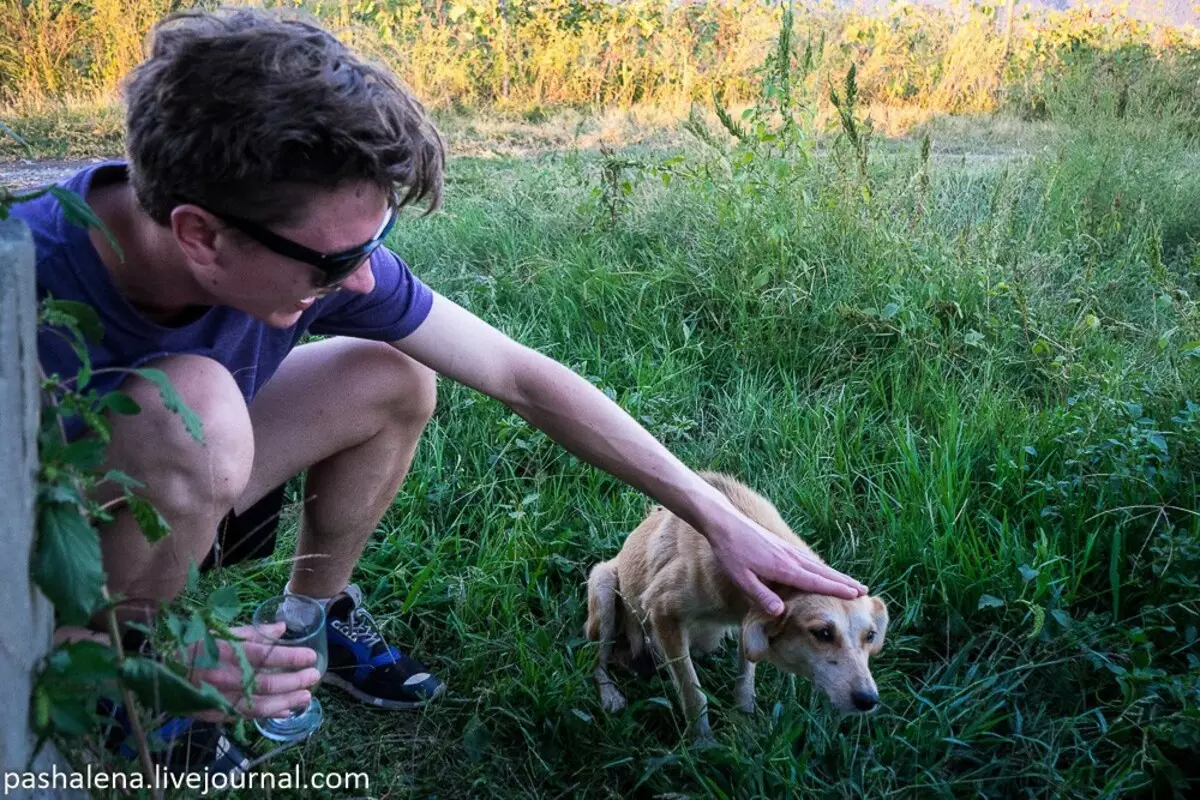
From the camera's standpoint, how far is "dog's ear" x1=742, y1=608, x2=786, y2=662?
2389mm

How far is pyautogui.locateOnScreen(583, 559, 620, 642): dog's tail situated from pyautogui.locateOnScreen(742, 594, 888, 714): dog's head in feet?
1.64

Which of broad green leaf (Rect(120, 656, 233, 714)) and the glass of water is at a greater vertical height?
broad green leaf (Rect(120, 656, 233, 714))

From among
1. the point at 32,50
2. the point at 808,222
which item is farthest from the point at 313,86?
the point at 32,50

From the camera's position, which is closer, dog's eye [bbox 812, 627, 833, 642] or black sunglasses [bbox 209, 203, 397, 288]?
black sunglasses [bbox 209, 203, 397, 288]

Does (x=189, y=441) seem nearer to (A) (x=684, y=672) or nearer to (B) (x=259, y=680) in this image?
(B) (x=259, y=680)

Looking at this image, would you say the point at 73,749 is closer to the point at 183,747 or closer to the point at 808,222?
the point at 183,747

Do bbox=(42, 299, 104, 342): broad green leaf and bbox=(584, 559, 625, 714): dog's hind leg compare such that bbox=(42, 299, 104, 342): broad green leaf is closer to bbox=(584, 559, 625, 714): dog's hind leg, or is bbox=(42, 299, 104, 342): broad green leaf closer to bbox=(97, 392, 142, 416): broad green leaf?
bbox=(97, 392, 142, 416): broad green leaf

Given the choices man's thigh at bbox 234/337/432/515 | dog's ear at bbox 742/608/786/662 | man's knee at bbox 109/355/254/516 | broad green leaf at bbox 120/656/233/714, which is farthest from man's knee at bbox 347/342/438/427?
broad green leaf at bbox 120/656/233/714

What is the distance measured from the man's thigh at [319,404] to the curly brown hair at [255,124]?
69 cm

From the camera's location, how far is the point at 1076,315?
13.4ft

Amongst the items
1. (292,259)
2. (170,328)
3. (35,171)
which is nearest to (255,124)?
(292,259)

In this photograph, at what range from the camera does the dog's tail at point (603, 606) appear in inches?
111

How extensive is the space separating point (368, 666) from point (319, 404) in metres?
0.69

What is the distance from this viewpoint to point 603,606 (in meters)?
2.81
